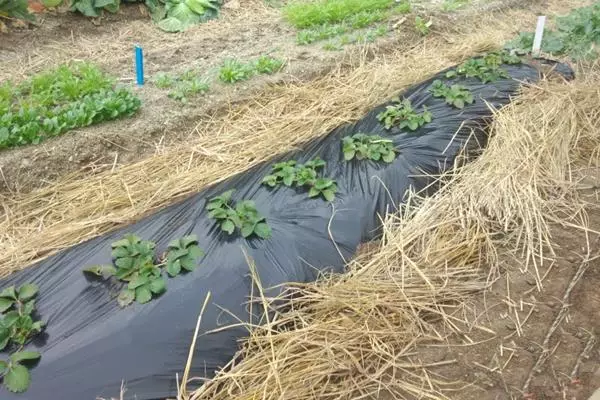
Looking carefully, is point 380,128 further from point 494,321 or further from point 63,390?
point 63,390

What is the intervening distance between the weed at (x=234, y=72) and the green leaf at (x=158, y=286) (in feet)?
6.83

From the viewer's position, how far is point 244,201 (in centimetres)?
231

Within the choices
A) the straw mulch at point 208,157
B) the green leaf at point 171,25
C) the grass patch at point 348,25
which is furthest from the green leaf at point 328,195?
the green leaf at point 171,25

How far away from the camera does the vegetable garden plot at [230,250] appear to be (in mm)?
1760

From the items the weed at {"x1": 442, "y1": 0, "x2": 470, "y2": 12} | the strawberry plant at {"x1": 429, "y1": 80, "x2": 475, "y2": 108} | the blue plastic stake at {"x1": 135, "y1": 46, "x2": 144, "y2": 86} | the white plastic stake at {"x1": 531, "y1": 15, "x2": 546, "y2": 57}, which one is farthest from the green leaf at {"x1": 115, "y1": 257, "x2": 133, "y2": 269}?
the weed at {"x1": 442, "y1": 0, "x2": 470, "y2": 12}

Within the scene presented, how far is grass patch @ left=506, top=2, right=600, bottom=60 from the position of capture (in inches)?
166

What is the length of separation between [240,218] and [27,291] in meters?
0.84

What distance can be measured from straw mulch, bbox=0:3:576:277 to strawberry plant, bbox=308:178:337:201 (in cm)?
58

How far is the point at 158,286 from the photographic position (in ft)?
6.37

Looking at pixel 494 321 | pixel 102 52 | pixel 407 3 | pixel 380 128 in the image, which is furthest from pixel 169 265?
pixel 407 3

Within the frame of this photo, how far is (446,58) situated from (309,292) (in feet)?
9.47

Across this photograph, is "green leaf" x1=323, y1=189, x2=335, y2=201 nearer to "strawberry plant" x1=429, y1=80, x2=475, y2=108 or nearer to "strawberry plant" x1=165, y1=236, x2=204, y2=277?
"strawberry plant" x1=165, y1=236, x2=204, y2=277

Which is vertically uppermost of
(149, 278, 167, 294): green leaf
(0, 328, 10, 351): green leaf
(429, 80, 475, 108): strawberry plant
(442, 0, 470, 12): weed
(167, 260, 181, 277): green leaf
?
(442, 0, 470, 12): weed

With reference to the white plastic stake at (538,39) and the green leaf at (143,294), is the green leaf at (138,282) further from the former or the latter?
the white plastic stake at (538,39)
